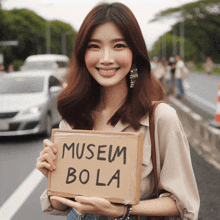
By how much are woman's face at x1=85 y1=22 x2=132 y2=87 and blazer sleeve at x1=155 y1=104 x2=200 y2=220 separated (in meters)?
0.31

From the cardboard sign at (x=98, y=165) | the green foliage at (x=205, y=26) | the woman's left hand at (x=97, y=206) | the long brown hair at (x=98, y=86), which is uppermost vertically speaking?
the long brown hair at (x=98, y=86)

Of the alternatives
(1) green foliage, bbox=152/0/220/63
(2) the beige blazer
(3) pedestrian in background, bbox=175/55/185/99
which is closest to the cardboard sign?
(2) the beige blazer

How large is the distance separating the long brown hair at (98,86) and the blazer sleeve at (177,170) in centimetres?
15

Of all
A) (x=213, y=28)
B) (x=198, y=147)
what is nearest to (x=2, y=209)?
(x=198, y=147)

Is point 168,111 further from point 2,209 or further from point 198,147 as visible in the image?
point 198,147

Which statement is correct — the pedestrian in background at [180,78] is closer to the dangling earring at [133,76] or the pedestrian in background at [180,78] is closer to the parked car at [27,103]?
the parked car at [27,103]

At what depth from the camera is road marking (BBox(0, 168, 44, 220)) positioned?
4.14 m

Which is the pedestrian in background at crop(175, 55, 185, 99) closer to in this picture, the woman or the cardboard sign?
the woman

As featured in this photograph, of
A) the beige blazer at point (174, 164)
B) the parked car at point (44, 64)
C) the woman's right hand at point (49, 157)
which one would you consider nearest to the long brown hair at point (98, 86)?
the beige blazer at point (174, 164)

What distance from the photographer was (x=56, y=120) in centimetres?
953

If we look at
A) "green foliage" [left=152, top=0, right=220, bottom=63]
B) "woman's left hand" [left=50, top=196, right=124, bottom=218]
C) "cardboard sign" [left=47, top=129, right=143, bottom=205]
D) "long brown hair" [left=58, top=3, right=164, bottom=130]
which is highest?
"long brown hair" [left=58, top=3, right=164, bottom=130]

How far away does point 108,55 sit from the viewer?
1.65 metres

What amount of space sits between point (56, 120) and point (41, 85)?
1.00 metres

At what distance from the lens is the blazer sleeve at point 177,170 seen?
1538mm
